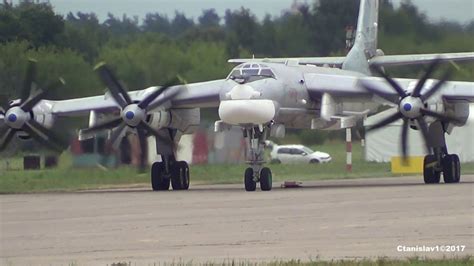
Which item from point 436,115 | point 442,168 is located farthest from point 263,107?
point 442,168

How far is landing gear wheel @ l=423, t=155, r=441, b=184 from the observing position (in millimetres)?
26906

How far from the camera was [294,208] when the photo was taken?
1902 cm

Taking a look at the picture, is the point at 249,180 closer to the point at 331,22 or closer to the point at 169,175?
the point at 169,175

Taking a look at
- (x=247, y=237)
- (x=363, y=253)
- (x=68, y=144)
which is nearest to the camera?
(x=363, y=253)

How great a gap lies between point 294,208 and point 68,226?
3869mm

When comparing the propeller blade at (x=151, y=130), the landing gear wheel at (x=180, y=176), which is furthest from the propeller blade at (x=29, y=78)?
the landing gear wheel at (x=180, y=176)

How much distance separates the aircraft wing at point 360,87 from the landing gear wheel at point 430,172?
1705mm

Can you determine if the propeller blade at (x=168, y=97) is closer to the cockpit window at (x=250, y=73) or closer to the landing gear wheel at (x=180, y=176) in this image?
the landing gear wheel at (x=180, y=176)

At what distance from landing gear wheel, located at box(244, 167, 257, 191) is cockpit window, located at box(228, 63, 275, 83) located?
6.26 feet

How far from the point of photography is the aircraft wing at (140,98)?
26578mm

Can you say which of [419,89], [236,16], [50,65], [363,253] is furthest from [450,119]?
[363,253]

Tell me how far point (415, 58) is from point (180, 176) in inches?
231

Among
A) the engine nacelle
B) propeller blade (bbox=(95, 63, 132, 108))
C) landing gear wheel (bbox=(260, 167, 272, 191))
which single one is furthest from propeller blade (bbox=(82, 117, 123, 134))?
landing gear wheel (bbox=(260, 167, 272, 191))

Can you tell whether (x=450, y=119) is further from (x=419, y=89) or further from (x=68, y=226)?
(x=68, y=226)
